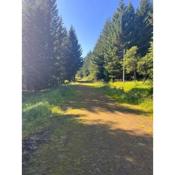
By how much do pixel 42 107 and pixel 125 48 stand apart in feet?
4.73

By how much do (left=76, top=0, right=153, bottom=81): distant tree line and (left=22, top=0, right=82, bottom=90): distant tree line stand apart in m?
0.27

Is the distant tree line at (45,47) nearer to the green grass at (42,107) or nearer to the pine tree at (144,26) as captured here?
the green grass at (42,107)

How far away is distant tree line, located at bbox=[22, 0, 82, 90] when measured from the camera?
3.38 metres

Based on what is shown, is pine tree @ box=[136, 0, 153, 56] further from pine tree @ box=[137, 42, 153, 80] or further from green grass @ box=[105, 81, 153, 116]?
green grass @ box=[105, 81, 153, 116]

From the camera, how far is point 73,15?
3.38 m

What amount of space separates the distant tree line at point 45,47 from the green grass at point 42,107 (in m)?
0.14

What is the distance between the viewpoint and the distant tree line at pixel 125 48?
329cm

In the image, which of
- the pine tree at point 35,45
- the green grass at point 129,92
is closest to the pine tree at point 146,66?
the green grass at point 129,92

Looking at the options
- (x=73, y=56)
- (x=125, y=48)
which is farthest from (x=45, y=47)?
(x=125, y=48)

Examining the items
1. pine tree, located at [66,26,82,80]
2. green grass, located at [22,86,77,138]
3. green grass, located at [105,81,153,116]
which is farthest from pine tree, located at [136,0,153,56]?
green grass, located at [22,86,77,138]

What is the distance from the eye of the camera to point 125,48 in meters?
3.61

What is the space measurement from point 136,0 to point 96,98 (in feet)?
5.06
